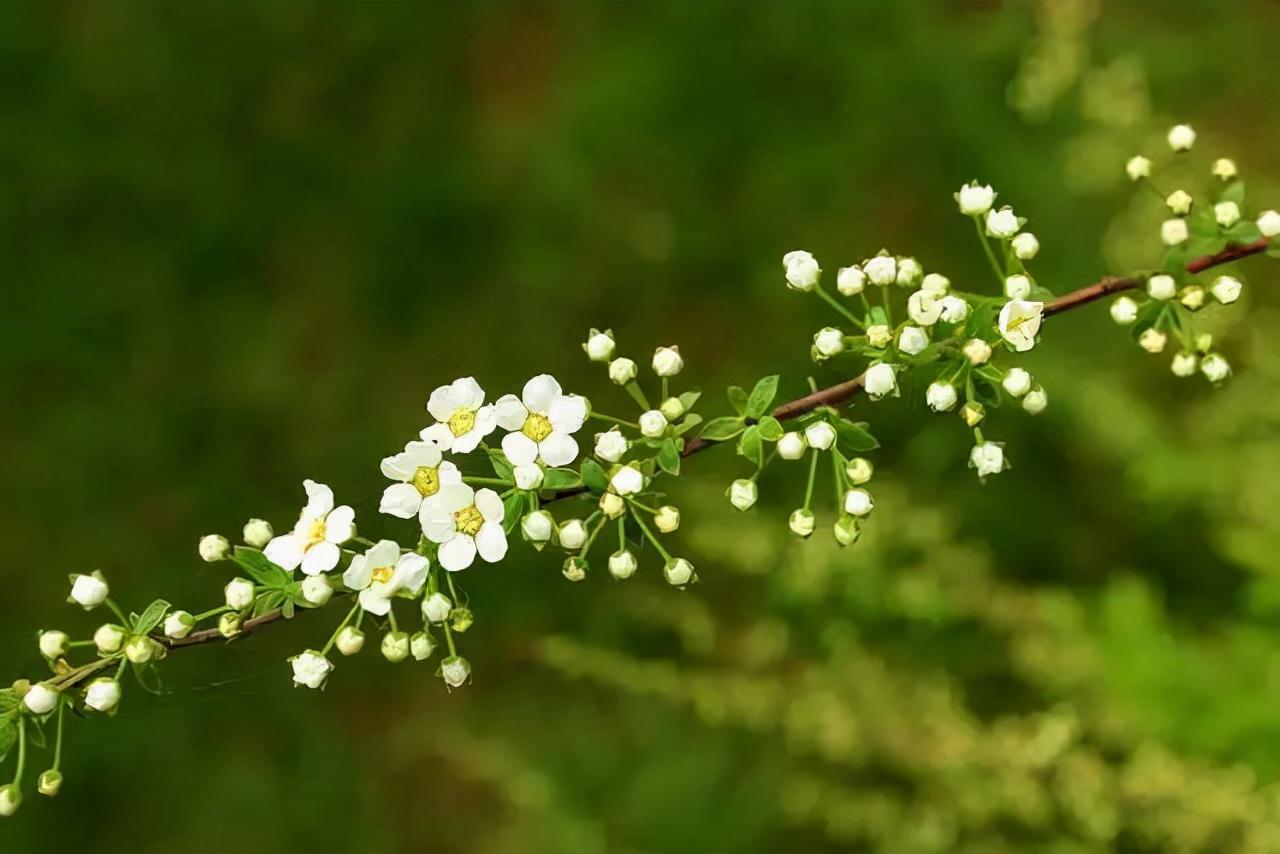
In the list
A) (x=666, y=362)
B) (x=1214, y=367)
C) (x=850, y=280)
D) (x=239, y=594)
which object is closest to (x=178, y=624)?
(x=239, y=594)

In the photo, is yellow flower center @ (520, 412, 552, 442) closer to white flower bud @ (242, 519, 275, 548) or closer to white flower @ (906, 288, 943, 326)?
white flower bud @ (242, 519, 275, 548)

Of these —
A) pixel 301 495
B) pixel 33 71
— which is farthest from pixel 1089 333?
pixel 33 71

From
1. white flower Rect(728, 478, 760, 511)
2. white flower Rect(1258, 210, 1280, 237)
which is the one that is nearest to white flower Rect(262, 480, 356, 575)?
white flower Rect(728, 478, 760, 511)

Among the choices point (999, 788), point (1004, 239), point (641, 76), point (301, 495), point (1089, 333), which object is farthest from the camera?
point (641, 76)

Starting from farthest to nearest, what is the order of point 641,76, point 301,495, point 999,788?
point 641,76, point 301,495, point 999,788

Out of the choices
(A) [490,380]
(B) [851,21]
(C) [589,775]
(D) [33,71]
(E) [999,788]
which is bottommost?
(E) [999,788]

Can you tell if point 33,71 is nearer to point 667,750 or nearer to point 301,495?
point 301,495
